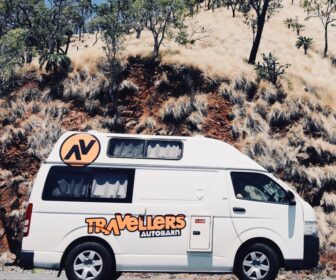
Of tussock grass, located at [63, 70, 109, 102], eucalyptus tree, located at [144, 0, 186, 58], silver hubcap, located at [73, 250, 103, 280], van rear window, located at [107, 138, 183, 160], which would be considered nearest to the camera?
silver hubcap, located at [73, 250, 103, 280]

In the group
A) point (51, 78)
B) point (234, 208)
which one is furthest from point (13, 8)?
point (234, 208)

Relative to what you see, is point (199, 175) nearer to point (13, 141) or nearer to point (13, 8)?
point (13, 141)

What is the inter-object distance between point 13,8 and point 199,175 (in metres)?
27.5

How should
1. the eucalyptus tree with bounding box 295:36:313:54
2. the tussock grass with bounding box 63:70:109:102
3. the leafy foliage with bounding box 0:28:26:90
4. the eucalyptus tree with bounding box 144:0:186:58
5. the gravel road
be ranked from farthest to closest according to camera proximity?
the eucalyptus tree with bounding box 295:36:313:54, the eucalyptus tree with bounding box 144:0:186:58, the leafy foliage with bounding box 0:28:26:90, the tussock grass with bounding box 63:70:109:102, the gravel road

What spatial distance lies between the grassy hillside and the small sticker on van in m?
8.56

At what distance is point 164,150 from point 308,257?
3.77 m

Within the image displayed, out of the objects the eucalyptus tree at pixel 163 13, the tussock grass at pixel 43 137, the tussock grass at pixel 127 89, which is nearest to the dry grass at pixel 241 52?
the eucalyptus tree at pixel 163 13

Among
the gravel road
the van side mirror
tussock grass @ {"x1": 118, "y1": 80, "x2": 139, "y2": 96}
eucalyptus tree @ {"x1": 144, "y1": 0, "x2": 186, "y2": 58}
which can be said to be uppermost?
eucalyptus tree @ {"x1": 144, "y1": 0, "x2": 186, "y2": 58}

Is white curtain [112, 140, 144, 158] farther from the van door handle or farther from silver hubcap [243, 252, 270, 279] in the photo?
silver hubcap [243, 252, 270, 279]

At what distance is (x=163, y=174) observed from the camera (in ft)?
29.1

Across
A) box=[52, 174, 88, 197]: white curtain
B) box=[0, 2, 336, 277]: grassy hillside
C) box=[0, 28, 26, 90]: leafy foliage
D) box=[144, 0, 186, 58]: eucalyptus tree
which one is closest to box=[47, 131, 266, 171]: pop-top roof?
box=[52, 174, 88, 197]: white curtain

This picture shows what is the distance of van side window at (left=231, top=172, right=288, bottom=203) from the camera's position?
901cm

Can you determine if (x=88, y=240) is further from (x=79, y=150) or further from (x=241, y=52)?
(x=241, y=52)

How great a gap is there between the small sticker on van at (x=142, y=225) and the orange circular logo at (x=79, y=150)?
125 centimetres
